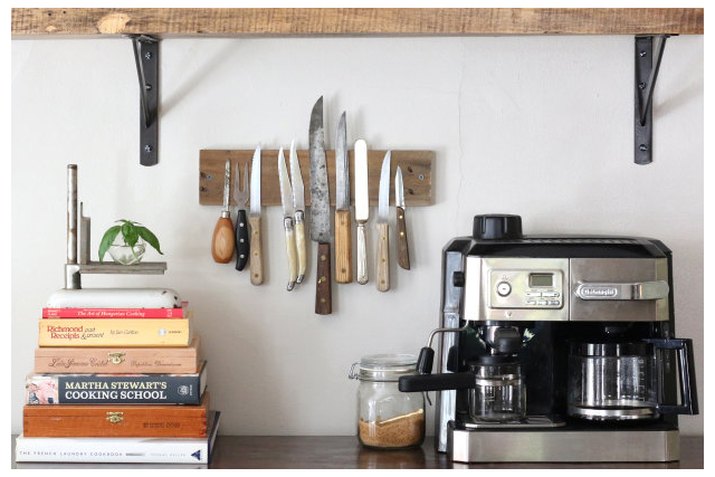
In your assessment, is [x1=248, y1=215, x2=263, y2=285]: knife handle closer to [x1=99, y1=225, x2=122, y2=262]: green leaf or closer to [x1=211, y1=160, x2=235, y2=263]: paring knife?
[x1=211, y1=160, x2=235, y2=263]: paring knife

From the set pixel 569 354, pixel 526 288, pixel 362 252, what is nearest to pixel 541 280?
pixel 526 288

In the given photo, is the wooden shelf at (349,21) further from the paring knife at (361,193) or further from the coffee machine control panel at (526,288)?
the coffee machine control panel at (526,288)

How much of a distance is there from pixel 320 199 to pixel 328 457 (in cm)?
51

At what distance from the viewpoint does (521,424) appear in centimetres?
188

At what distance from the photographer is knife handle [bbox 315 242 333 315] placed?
212cm

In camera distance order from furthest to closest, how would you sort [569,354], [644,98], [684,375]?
[644,98]
[569,354]
[684,375]

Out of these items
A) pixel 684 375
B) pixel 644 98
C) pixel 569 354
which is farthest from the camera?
pixel 644 98

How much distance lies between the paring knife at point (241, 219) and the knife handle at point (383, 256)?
263 mm

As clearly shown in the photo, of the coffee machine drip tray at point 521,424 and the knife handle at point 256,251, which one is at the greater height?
the knife handle at point 256,251

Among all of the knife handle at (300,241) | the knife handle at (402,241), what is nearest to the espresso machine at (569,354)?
the knife handle at (402,241)

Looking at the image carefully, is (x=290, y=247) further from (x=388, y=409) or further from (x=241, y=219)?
(x=388, y=409)

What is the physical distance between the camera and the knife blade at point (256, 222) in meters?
2.12

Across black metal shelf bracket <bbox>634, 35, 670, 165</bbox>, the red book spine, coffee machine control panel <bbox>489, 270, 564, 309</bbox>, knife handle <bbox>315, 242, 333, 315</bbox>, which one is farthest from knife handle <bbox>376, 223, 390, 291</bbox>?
black metal shelf bracket <bbox>634, 35, 670, 165</bbox>
